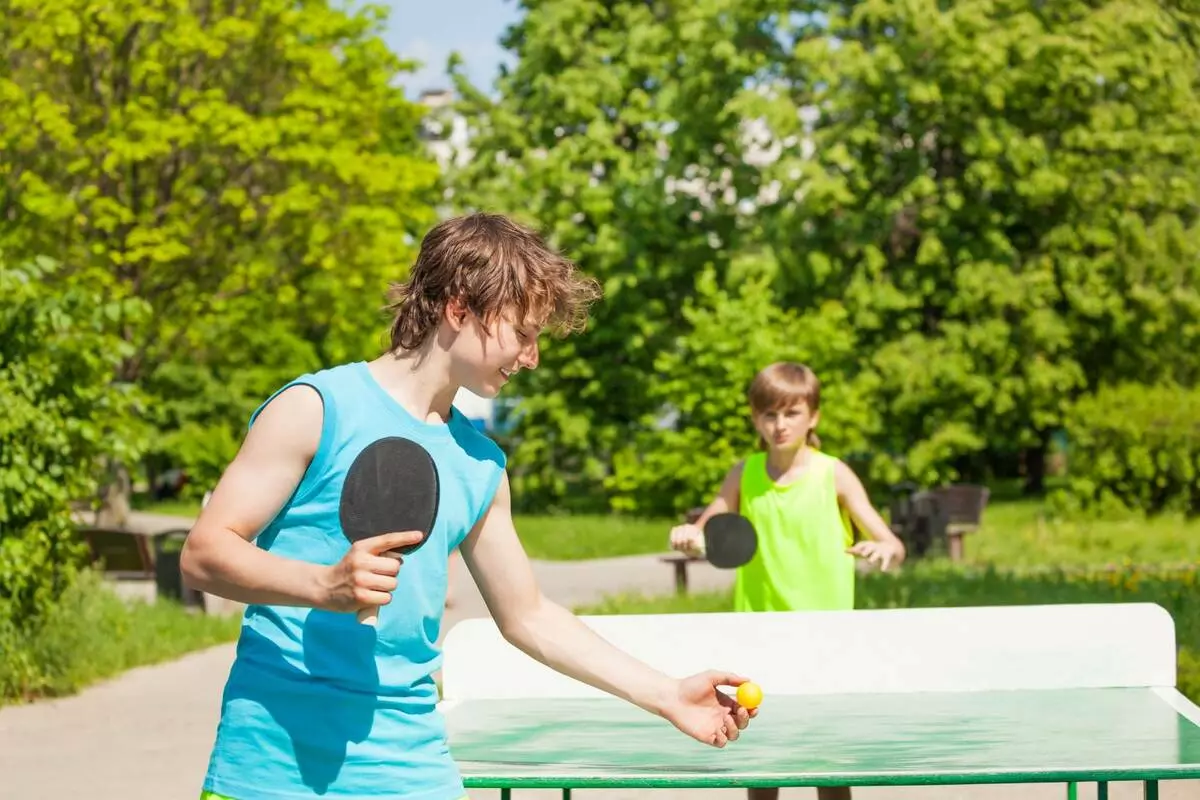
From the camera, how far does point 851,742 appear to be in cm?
446

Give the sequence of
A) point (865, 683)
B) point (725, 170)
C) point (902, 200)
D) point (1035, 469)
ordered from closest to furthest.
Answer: point (865, 683), point (902, 200), point (725, 170), point (1035, 469)

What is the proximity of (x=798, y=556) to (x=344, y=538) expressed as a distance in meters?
3.88

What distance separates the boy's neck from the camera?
322 centimetres

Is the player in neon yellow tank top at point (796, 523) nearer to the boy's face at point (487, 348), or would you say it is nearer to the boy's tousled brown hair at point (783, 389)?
the boy's tousled brown hair at point (783, 389)

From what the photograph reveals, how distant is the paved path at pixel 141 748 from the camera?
796cm

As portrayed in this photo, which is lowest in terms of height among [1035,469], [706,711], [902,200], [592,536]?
[592,536]

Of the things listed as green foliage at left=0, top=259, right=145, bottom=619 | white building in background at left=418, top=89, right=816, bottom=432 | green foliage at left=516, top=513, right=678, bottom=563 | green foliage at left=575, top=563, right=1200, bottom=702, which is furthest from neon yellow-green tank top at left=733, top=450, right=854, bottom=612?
white building in background at left=418, top=89, right=816, bottom=432

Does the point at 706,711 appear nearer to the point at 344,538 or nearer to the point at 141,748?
the point at 344,538

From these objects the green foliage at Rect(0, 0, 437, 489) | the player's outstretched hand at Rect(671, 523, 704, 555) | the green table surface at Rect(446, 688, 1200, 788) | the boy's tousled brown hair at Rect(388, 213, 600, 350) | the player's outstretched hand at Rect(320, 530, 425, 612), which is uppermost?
the green foliage at Rect(0, 0, 437, 489)

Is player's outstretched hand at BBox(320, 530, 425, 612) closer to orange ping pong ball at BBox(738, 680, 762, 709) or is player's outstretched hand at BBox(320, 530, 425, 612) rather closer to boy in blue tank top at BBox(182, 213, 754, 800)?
boy in blue tank top at BBox(182, 213, 754, 800)

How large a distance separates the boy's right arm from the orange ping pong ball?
3.21ft

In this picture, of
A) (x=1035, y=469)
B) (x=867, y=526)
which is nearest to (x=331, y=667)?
(x=867, y=526)

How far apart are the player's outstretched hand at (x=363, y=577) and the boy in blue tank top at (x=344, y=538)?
0.14 m

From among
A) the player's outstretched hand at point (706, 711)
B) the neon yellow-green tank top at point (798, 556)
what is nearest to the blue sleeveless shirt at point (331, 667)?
the player's outstretched hand at point (706, 711)
